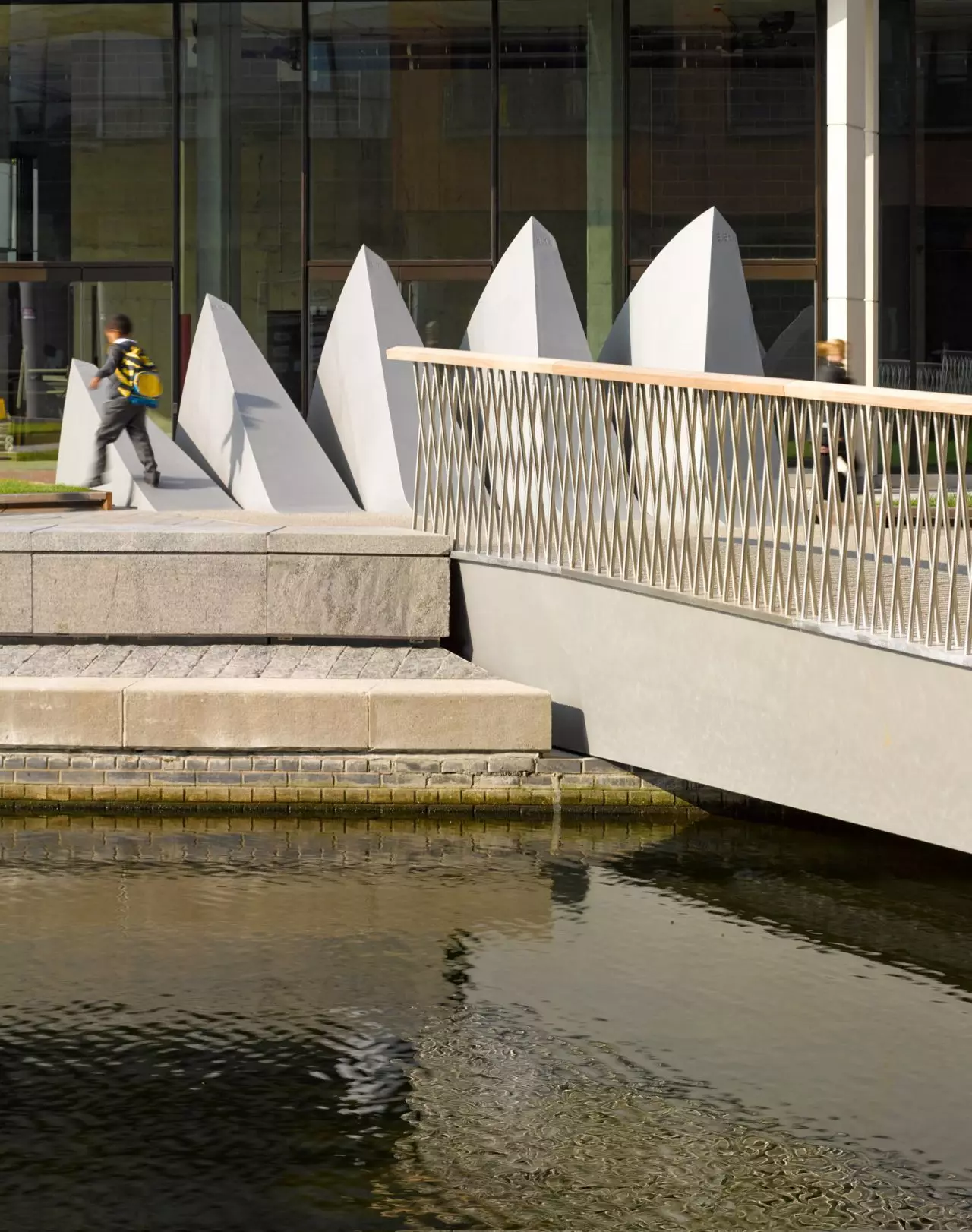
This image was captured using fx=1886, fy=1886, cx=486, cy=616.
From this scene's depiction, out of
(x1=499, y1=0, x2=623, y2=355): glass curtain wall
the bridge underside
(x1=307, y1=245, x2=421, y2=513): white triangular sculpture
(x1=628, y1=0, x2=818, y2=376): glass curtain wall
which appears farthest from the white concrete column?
the bridge underside

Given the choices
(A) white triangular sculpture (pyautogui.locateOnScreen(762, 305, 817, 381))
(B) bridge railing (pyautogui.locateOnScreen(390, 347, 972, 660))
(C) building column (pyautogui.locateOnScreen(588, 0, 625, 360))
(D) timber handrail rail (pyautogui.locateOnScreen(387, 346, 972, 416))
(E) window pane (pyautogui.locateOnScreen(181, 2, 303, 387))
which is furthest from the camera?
(E) window pane (pyautogui.locateOnScreen(181, 2, 303, 387))

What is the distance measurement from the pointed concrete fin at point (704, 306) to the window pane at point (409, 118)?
9.07 meters

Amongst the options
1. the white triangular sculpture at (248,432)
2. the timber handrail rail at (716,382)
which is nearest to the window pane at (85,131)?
the white triangular sculpture at (248,432)

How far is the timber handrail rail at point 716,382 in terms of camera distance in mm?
7988

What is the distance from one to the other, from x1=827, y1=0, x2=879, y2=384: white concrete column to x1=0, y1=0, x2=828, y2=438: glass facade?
6.57ft

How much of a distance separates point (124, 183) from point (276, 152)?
1834 mm

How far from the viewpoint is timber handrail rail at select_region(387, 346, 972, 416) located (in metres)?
7.99

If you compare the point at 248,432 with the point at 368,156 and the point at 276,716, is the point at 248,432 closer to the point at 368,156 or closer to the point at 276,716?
the point at 276,716

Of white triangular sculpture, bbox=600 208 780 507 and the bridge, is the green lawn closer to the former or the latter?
the bridge

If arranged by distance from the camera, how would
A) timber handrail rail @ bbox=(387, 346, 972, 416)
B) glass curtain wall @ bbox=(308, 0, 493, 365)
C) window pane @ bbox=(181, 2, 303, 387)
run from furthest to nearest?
window pane @ bbox=(181, 2, 303, 387), glass curtain wall @ bbox=(308, 0, 493, 365), timber handrail rail @ bbox=(387, 346, 972, 416)

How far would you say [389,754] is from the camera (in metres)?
10.6

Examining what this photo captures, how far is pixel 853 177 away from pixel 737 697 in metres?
11.0

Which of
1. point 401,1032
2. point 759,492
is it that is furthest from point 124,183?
point 401,1032

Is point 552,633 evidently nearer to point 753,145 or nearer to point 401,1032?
point 401,1032
